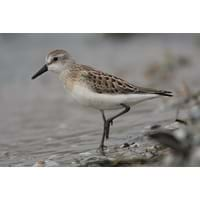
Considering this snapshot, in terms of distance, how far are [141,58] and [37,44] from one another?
125 centimetres

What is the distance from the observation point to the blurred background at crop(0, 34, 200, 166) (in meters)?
5.82

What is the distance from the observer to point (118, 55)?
7.91 meters

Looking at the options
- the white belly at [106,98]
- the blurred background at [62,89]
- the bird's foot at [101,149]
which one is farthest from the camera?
the blurred background at [62,89]

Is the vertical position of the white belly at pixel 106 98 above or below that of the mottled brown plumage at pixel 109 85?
below

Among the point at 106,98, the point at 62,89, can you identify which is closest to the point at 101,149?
the point at 106,98

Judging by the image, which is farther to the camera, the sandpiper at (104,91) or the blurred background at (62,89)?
the blurred background at (62,89)

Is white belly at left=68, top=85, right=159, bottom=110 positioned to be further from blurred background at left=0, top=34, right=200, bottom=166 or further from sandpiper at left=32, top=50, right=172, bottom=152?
blurred background at left=0, top=34, right=200, bottom=166

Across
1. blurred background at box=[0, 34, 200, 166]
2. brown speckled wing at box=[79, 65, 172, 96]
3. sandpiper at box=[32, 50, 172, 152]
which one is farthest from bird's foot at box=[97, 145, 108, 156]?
brown speckled wing at box=[79, 65, 172, 96]

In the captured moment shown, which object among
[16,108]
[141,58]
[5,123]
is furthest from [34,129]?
[141,58]

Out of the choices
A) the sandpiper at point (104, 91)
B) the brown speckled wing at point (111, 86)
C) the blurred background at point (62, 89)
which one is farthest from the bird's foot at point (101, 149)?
the brown speckled wing at point (111, 86)

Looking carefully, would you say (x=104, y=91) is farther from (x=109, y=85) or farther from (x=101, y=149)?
(x=101, y=149)

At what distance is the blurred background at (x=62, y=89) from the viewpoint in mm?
5824

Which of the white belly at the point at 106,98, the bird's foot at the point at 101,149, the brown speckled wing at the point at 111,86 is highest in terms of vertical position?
the brown speckled wing at the point at 111,86

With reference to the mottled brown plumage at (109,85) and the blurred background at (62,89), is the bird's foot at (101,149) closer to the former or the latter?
the blurred background at (62,89)
